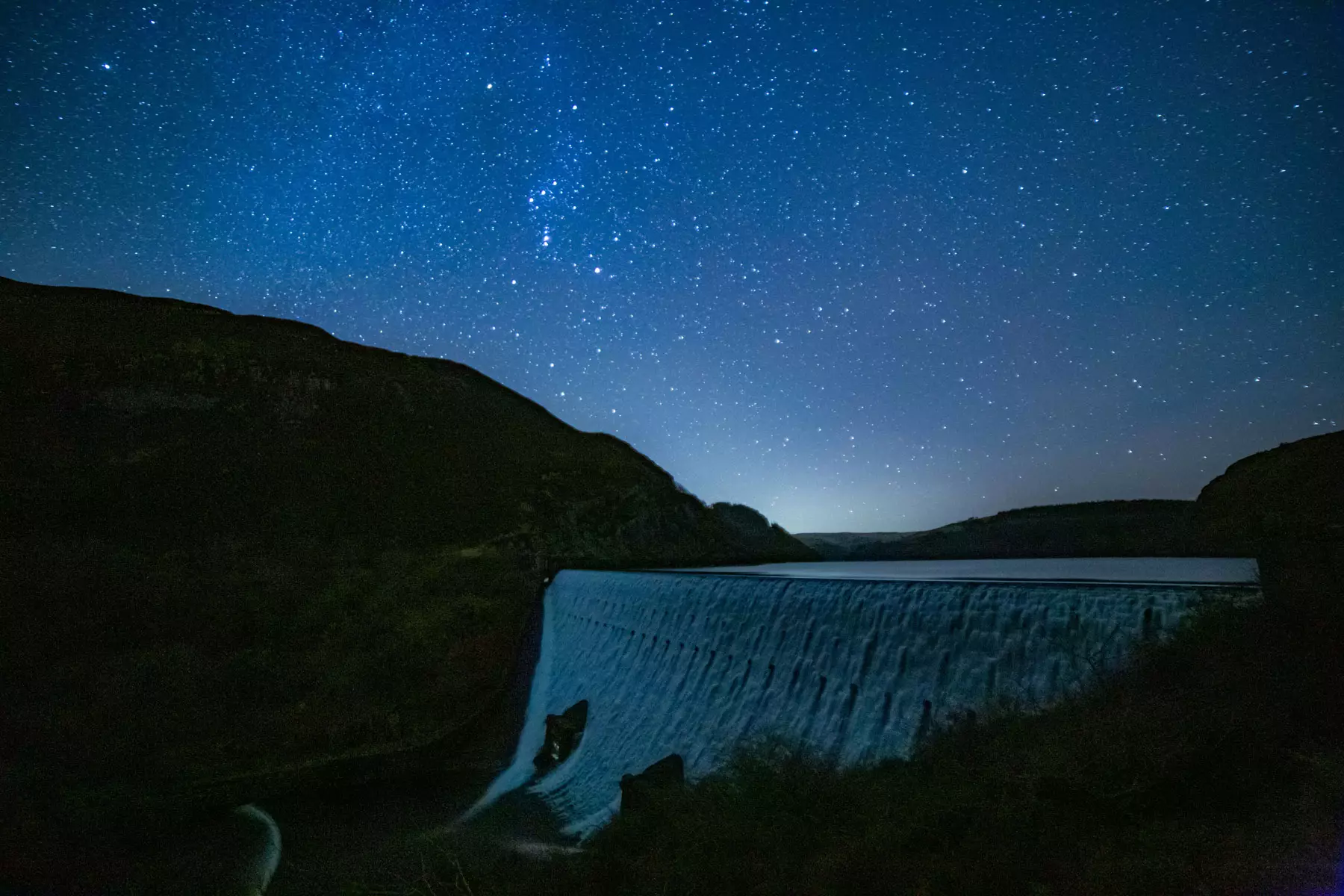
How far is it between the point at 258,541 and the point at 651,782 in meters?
34.2

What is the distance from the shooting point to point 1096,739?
5938mm

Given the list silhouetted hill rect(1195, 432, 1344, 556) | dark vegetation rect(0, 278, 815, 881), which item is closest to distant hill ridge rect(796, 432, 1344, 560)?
silhouetted hill rect(1195, 432, 1344, 556)

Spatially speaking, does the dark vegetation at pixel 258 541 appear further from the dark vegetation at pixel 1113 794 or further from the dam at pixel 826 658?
the dark vegetation at pixel 1113 794

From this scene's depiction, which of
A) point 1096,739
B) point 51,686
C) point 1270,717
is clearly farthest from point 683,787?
point 51,686

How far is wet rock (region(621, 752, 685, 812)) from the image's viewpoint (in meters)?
10.2

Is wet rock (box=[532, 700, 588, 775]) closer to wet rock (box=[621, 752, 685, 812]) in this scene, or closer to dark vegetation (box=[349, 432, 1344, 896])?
wet rock (box=[621, 752, 685, 812])

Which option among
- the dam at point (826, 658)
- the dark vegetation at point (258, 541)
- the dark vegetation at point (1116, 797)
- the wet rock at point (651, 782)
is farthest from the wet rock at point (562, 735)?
the dark vegetation at point (1116, 797)

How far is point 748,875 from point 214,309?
61895 millimetres

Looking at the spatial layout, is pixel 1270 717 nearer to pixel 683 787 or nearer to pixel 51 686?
pixel 683 787

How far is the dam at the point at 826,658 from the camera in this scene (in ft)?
29.3

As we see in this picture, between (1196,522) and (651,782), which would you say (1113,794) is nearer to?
(651,782)

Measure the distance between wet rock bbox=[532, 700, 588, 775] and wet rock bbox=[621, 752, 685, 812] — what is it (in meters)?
5.90

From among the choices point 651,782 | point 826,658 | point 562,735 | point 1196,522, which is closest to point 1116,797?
point 826,658

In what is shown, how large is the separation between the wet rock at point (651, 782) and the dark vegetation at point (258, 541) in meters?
10.4
